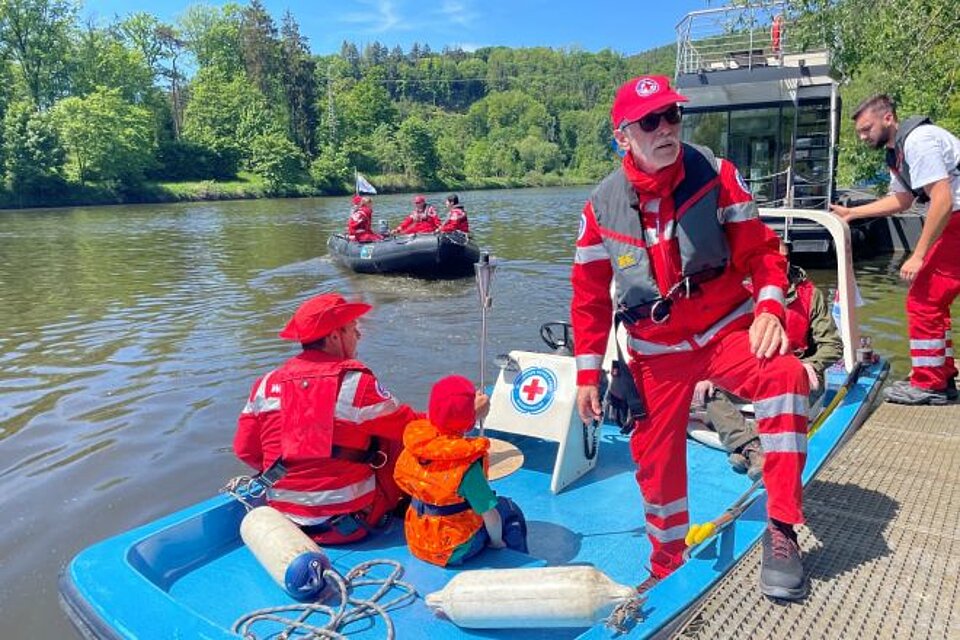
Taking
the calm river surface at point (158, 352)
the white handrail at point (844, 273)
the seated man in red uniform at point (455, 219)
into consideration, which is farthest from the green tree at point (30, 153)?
the white handrail at point (844, 273)

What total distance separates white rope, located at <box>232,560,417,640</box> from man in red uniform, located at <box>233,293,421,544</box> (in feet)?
1.19

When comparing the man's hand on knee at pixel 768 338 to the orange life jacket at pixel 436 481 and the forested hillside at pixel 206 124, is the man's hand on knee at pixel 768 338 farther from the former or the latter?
the forested hillside at pixel 206 124

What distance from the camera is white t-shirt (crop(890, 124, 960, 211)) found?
4.39 m

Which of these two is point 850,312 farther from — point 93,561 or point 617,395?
point 93,561

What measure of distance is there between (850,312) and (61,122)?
188 ft

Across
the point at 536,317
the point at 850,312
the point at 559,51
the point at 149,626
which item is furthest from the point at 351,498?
the point at 559,51

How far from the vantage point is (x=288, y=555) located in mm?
2949

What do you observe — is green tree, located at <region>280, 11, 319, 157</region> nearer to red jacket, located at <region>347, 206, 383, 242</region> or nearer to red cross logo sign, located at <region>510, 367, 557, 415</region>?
red jacket, located at <region>347, 206, 383, 242</region>

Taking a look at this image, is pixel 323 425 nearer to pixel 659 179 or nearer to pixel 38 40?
pixel 659 179

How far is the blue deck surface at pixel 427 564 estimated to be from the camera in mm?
2586

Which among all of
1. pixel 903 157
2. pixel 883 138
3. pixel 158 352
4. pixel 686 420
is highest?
pixel 883 138

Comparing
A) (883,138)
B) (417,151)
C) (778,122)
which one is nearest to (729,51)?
(778,122)

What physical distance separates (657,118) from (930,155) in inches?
110

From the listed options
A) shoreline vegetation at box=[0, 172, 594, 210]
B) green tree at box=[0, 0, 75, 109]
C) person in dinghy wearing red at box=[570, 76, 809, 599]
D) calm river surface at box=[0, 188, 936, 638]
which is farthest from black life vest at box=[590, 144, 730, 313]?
green tree at box=[0, 0, 75, 109]
